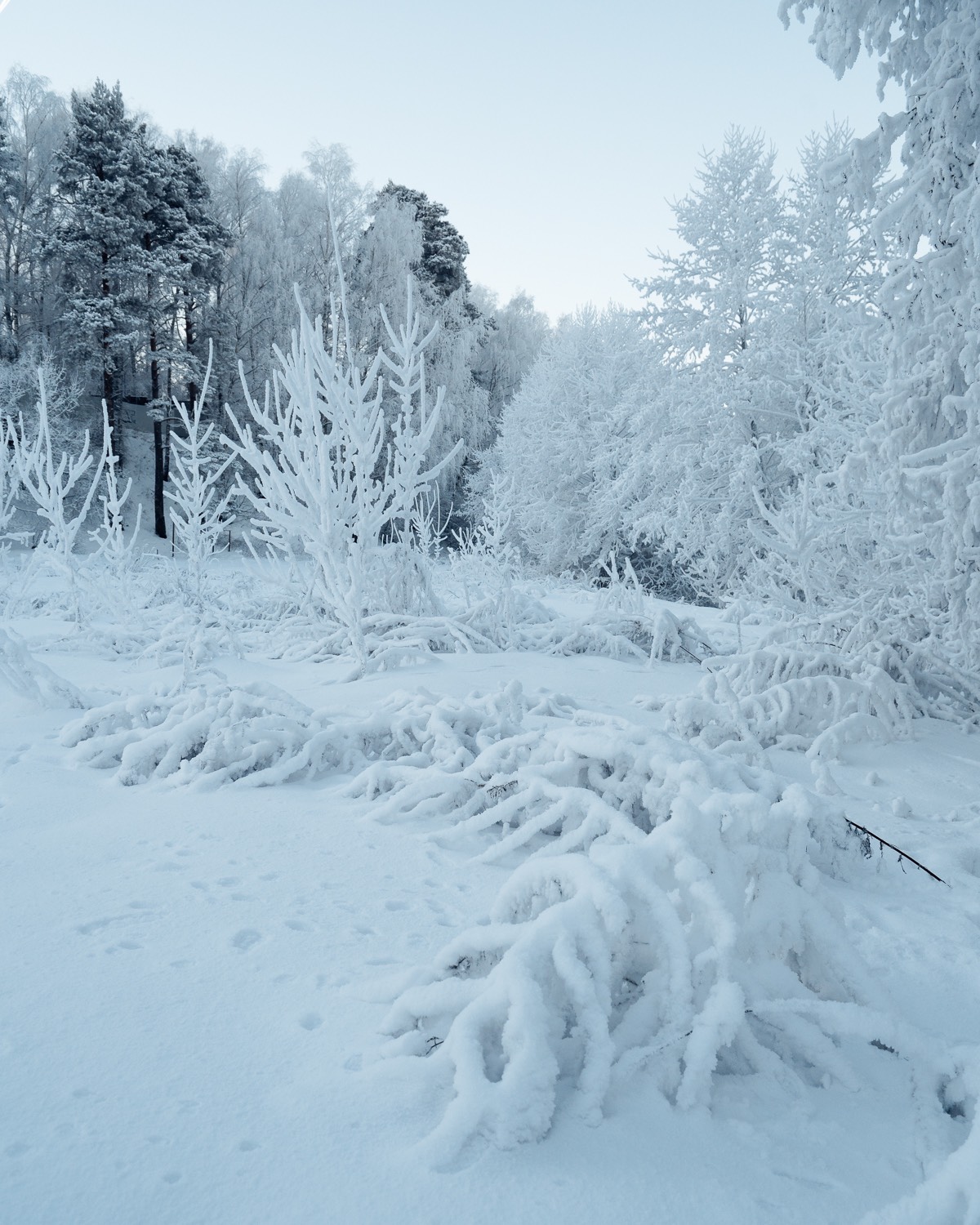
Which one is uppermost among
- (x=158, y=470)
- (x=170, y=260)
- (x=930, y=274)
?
(x=170, y=260)

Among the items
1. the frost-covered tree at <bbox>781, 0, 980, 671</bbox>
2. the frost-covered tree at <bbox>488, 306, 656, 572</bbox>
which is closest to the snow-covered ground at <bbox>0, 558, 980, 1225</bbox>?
the frost-covered tree at <bbox>781, 0, 980, 671</bbox>

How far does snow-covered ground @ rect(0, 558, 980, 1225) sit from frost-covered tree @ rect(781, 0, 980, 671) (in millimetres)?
1452

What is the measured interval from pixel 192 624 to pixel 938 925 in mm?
5941

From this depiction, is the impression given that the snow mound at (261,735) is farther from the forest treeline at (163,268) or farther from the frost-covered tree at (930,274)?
the forest treeline at (163,268)

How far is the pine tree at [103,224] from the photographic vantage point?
17.3m

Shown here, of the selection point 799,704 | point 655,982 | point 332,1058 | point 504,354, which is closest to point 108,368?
point 504,354

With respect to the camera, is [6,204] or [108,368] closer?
[108,368]

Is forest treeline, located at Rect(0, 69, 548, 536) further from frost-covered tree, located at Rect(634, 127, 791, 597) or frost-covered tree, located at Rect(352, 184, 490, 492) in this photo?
frost-covered tree, located at Rect(634, 127, 791, 597)

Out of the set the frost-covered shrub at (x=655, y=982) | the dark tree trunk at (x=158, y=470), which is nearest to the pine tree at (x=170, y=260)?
the dark tree trunk at (x=158, y=470)

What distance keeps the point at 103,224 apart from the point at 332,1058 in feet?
67.2

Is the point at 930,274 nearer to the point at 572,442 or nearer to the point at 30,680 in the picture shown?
the point at 30,680

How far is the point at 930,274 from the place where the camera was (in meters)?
3.37

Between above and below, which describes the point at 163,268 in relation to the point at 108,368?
above

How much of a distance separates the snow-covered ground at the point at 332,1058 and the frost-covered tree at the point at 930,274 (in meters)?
1.45
